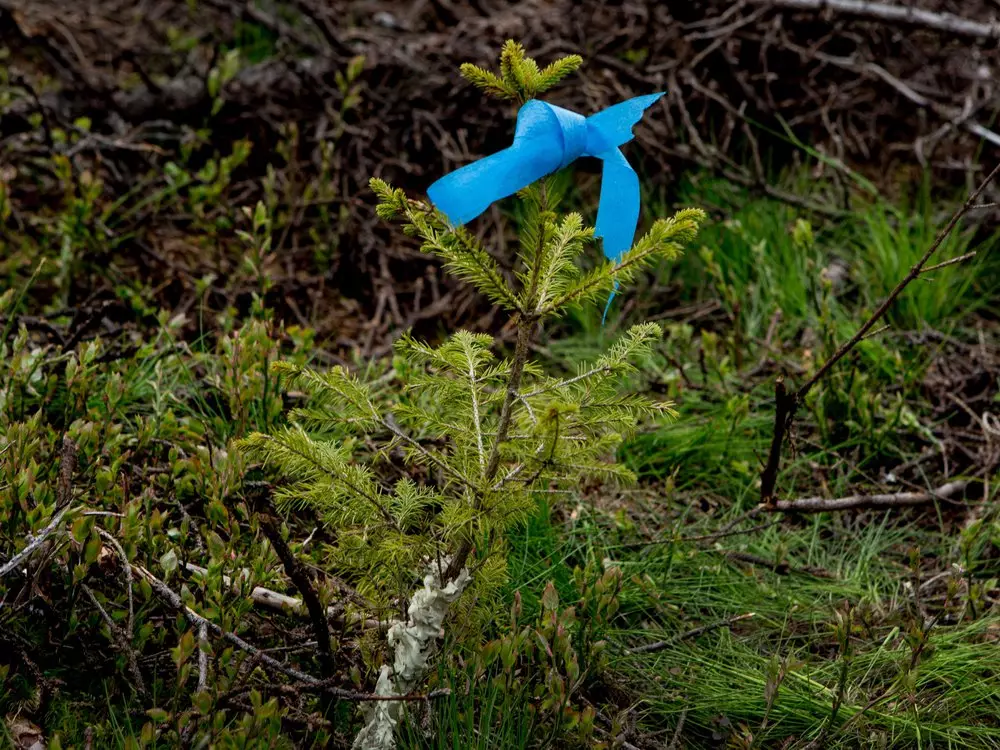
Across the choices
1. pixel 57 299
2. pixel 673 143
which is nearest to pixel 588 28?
pixel 673 143

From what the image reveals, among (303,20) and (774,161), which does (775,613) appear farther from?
(303,20)

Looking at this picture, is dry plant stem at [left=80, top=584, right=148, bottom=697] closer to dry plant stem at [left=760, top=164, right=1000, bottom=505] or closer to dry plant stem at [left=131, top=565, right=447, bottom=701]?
dry plant stem at [left=131, top=565, right=447, bottom=701]

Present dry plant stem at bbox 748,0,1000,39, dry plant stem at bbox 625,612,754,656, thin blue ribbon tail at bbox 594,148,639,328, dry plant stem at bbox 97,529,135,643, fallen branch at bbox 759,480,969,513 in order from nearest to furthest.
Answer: thin blue ribbon tail at bbox 594,148,639,328
dry plant stem at bbox 97,529,135,643
dry plant stem at bbox 625,612,754,656
fallen branch at bbox 759,480,969,513
dry plant stem at bbox 748,0,1000,39

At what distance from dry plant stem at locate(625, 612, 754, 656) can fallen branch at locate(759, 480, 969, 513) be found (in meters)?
0.31

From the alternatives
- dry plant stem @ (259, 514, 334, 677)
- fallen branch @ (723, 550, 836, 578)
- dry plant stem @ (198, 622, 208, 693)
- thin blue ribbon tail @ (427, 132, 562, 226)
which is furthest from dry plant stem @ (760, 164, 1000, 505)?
dry plant stem @ (198, 622, 208, 693)

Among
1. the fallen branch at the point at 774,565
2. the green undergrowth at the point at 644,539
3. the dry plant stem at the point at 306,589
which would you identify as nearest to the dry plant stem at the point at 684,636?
the green undergrowth at the point at 644,539

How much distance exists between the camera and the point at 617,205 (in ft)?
5.57

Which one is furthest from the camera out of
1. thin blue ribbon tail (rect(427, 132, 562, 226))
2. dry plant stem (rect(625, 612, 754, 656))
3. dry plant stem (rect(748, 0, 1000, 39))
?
dry plant stem (rect(748, 0, 1000, 39))

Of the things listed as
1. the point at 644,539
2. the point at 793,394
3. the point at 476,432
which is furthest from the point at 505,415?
the point at 644,539

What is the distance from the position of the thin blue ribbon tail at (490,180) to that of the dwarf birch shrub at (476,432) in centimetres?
4

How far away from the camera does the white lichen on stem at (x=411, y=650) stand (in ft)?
5.82

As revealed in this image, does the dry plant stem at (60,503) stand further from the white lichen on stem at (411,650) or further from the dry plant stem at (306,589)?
the white lichen on stem at (411,650)

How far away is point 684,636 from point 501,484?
728 millimetres

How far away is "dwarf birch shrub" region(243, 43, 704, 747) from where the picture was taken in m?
1.63
